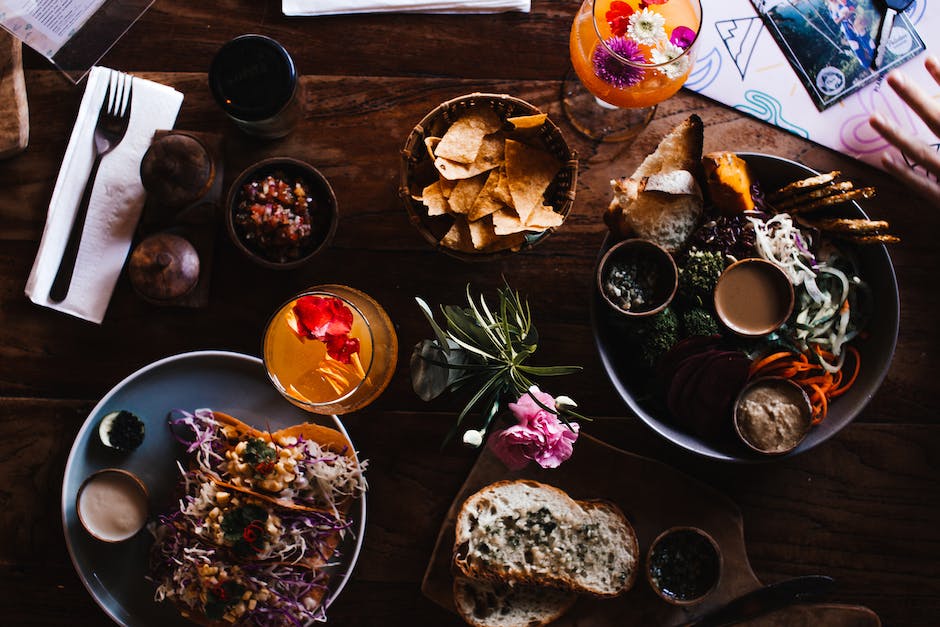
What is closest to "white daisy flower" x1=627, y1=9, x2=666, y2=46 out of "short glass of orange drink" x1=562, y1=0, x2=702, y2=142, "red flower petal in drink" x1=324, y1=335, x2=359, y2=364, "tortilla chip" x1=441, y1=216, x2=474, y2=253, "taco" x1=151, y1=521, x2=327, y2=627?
"short glass of orange drink" x1=562, y1=0, x2=702, y2=142

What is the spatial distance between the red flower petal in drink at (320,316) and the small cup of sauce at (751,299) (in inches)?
30.7

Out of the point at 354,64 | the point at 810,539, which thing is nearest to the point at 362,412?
the point at 354,64

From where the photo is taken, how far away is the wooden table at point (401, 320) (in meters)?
1.72

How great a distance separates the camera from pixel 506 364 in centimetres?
144

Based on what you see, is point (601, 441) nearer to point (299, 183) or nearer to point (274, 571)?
point (274, 571)

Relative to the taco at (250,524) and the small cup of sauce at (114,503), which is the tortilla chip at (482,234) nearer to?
the taco at (250,524)

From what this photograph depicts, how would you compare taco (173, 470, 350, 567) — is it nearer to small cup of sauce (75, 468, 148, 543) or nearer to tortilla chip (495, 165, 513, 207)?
small cup of sauce (75, 468, 148, 543)

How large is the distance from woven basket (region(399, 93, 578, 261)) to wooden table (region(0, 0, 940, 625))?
0.13 m

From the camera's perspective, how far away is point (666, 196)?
152 centimetres

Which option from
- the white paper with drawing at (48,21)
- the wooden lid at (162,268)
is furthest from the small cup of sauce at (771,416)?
the white paper with drawing at (48,21)

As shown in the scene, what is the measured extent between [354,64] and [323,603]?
1.25 m

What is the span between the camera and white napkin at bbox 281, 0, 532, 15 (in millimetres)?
1711

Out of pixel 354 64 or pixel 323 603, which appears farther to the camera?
pixel 354 64

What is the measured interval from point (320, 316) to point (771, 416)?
3.13ft
